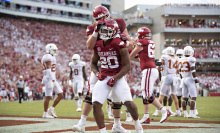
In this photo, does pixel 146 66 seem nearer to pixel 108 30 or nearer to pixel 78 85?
pixel 108 30

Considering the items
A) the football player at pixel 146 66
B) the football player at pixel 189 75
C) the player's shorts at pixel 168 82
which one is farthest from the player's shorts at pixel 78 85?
the football player at pixel 146 66

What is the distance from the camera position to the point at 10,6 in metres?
44.5

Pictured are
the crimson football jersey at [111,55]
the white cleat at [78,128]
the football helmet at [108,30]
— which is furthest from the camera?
the white cleat at [78,128]

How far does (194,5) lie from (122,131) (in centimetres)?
4733

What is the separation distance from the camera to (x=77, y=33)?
43.9m

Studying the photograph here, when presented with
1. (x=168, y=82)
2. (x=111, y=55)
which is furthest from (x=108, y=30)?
(x=168, y=82)

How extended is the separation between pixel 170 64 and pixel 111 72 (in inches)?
216

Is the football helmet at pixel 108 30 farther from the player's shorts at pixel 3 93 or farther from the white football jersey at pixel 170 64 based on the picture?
the player's shorts at pixel 3 93

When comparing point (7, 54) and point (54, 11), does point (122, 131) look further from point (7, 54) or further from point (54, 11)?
point (54, 11)


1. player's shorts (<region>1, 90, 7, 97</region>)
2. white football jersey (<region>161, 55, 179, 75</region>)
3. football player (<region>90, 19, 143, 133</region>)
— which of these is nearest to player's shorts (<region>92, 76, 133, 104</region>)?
football player (<region>90, 19, 143, 133</region>)

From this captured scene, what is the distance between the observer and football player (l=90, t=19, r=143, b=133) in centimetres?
500

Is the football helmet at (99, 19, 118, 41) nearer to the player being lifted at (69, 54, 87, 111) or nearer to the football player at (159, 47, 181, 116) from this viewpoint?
the football player at (159, 47, 181, 116)

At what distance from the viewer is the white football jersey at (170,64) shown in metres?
10.1

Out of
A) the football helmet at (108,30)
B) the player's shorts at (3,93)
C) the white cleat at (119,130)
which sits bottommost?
the player's shorts at (3,93)
